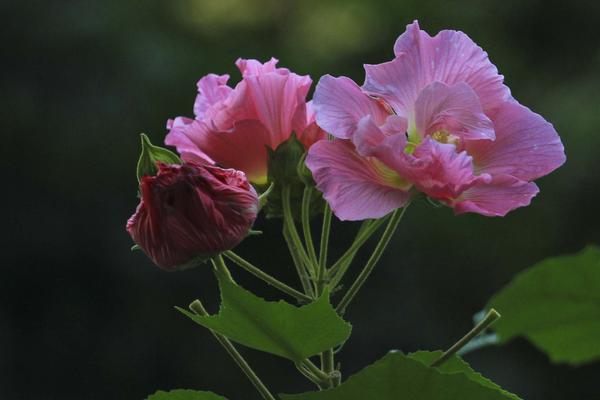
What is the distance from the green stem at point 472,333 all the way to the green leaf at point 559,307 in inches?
10.4

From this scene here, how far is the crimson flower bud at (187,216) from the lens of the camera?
0.70 metres

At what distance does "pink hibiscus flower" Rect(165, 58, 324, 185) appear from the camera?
31.3 inches

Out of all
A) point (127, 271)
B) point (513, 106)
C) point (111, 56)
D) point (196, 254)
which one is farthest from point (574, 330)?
point (111, 56)

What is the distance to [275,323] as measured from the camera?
69 centimetres

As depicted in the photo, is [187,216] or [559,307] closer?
[187,216]

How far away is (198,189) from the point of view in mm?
703

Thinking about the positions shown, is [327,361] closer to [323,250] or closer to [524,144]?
[323,250]

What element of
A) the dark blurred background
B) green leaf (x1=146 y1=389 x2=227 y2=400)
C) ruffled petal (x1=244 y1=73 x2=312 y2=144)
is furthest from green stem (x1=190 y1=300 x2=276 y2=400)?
the dark blurred background

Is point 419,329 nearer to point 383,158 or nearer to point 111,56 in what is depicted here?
point 111,56

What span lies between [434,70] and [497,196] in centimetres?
9

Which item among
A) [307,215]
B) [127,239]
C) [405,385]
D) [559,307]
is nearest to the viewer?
[405,385]

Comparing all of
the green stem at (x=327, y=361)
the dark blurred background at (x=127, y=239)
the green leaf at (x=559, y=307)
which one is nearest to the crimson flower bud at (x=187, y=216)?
the green stem at (x=327, y=361)

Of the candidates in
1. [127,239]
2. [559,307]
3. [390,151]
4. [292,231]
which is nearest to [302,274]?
[292,231]

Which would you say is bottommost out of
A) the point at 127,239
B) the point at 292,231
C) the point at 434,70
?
the point at 127,239
